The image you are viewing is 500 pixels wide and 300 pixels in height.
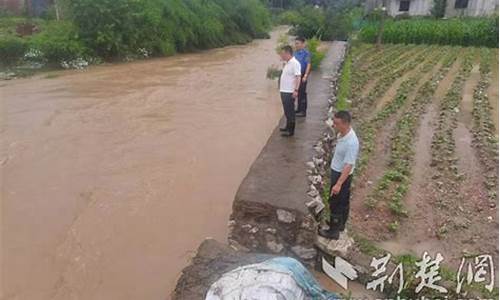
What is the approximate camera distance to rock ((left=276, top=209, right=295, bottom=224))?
157 inches

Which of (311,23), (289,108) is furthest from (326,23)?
(289,108)

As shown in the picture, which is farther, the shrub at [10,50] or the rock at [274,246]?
the shrub at [10,50]

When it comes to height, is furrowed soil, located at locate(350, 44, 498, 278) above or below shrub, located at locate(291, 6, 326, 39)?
below

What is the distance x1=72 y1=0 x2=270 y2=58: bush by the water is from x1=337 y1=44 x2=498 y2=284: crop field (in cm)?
959

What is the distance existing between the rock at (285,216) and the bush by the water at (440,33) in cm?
2077

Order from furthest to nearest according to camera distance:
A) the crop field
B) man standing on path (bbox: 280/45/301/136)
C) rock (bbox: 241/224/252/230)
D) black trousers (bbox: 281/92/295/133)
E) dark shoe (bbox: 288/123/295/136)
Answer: dark shoe (bbox: 288/123/295/136)
black trousers (bbox: 281/92/295/133)
man standing on path (bbox: 280/45/301/136)
the crop field
rock (bbox: 241/224/252/230)

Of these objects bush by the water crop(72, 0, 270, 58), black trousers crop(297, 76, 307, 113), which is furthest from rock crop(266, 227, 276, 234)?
bush by the water crop(72, 0, 270, 58)

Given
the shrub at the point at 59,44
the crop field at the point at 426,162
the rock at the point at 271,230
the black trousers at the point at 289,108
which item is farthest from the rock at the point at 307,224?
the shrub at the point at 59,44

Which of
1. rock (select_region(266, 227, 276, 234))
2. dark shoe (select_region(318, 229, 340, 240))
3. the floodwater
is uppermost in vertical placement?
rock (select_region(266, 227, 276, 234))

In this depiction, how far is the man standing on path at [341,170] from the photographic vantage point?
3705 millimetres

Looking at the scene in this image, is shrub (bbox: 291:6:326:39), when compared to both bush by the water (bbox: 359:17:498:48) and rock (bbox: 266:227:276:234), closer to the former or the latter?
bush by the water (bbox: 359:17:498:48)

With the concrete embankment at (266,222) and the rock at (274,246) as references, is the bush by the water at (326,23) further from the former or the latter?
the rock at (274,246)

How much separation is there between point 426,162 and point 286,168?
8.71ft

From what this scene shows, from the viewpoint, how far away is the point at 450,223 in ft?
15.4
